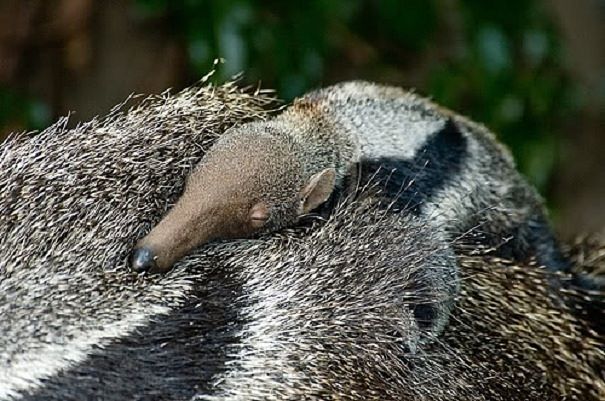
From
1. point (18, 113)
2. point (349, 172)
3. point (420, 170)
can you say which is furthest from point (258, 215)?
point (18, 113)

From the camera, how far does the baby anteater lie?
6.00 feet

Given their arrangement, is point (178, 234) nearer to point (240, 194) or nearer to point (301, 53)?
point (240, 194)

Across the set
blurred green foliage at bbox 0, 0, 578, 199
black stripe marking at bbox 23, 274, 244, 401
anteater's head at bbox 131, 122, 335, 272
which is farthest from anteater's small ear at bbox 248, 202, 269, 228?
blurred green foliage at bbox 0, 0, 578, 199

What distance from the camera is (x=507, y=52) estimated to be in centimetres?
406

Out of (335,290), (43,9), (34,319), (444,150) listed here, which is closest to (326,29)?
(43,9)

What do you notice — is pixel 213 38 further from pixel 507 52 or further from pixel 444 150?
pixel 444 150

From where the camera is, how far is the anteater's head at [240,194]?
5.52 ft

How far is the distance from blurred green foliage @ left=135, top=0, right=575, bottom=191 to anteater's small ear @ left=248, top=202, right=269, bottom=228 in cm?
180

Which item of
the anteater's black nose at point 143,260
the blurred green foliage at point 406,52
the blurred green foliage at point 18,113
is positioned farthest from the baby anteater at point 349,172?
the blurred green foliage at point 18,113

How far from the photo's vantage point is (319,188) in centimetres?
205

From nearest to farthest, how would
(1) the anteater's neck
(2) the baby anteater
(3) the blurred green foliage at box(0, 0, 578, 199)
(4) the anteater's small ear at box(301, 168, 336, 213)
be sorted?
1. (2) the baby anteater
2. (4) the anteater's small ear at box(301, 168, 336, 213)
3. (1) the anteater's neck
4. (3) the blurred green foliage at box(0, 0, 578, 199)

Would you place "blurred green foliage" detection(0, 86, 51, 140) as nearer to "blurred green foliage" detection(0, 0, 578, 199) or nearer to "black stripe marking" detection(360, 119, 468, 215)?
"blurred green foliage" detection(0, 0, 578, 199)

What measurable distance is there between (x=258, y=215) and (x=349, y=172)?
0.32 m

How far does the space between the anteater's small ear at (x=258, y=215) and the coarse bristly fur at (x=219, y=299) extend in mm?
44
